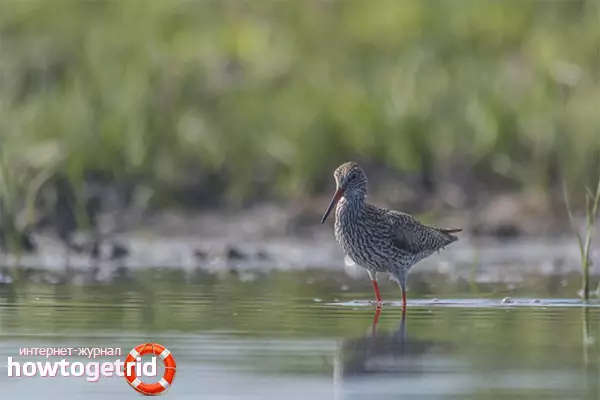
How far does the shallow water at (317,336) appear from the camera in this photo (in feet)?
25.8

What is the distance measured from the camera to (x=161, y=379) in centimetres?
806

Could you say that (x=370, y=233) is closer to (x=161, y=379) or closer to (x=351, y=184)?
(x=351, y=184)

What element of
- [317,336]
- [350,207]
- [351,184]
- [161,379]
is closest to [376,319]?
[317,336]

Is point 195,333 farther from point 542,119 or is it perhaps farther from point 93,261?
point 542,119

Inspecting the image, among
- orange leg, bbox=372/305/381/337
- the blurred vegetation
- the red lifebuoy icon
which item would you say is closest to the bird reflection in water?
orange leg, bbox=372/305/381/337

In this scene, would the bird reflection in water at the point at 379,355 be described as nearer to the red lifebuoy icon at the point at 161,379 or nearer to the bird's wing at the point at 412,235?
the red lifebuoy icon at the point at 161,379

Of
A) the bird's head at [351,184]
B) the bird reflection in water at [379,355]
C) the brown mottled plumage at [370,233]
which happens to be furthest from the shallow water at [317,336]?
the bird's head at [351,184]

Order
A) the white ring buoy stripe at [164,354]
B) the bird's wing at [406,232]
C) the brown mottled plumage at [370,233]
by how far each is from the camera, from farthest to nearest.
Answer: the bird's wing at [406,232] < the brown mottled plumage at [370,233] < the white ring buoy stripe at [164,354]

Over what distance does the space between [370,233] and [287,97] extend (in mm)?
6615

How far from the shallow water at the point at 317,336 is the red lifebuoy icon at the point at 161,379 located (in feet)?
0.17

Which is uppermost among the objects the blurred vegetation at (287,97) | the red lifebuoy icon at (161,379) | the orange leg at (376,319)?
the blurred vegetation at (287,97)

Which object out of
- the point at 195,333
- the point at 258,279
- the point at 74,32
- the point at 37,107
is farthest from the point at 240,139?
the point at 195,333

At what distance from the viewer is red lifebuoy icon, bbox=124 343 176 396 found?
25.9ft

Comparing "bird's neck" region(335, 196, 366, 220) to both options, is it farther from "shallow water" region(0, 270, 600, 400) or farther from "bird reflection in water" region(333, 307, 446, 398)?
"bird reflection in water" region(333, 307, 446, 398)
